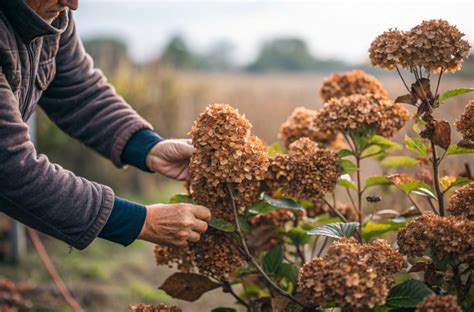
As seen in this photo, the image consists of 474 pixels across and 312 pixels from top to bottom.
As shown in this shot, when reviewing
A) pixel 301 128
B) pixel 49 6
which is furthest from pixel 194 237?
pixel 49 6

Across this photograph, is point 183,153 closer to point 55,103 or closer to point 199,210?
point 199,210

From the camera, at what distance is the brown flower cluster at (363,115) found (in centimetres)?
154

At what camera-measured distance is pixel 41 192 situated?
4.33 feet

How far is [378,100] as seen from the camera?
159 cm

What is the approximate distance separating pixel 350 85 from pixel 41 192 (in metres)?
0.99

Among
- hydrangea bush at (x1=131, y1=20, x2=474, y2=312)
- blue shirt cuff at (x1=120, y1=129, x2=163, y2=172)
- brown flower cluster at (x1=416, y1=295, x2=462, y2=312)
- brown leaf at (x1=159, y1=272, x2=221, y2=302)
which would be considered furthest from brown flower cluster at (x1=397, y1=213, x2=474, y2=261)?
blue shirt cuff at (x1=120, y1=129, x2=163, y2=172)

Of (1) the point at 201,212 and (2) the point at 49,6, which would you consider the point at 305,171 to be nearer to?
(1) the point at 201,212

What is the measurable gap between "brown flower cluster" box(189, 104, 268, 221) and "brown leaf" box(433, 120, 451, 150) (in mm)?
392

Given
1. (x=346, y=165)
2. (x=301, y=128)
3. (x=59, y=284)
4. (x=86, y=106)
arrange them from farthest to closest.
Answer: (x=59, y=284)
(x=86, y=106)
(x=301, y=128)
(x=346, y=165)

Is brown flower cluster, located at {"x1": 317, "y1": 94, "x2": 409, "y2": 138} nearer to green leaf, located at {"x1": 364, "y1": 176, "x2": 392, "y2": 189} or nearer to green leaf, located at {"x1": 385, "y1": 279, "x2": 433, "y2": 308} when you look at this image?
green leaf, located at {"x1": 364, "y1": 176, "x2": 392, "y2": 189}

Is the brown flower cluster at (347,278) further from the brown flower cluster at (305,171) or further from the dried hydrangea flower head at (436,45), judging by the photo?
the dried hydrangea flower head at (436,45)

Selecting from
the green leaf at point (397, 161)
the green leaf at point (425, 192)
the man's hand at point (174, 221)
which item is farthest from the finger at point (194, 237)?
the green leaf at point (397, 161)

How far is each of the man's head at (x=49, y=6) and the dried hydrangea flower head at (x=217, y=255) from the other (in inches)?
25.9

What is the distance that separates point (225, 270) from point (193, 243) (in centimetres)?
12
